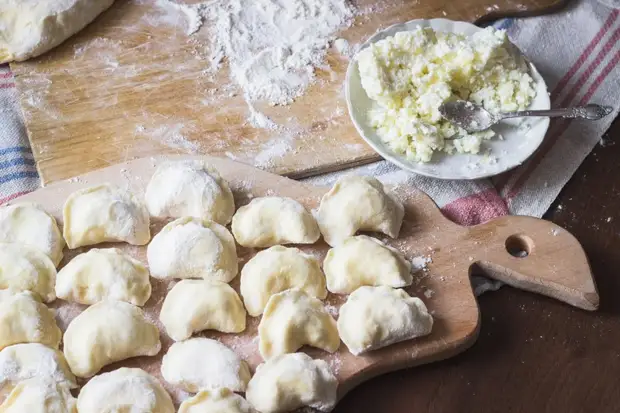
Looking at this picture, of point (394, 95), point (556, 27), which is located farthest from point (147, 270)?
point (556, 27)

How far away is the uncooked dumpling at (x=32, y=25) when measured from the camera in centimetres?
141

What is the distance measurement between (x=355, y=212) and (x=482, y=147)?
0.35 meters

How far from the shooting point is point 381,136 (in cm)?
133

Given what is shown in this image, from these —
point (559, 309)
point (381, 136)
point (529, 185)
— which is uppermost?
point (381, 136)

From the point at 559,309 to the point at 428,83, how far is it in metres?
0.50

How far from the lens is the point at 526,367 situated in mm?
1167

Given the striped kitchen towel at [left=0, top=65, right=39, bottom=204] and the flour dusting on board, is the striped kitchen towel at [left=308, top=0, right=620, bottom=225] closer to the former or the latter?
the flour dusting on board

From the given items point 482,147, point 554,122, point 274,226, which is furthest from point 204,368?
point 554,122

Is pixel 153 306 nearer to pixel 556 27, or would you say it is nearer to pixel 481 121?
pixel 481 121

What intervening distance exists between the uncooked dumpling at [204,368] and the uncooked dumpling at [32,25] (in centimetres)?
77

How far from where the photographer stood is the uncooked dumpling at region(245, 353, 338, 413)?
3.27ft

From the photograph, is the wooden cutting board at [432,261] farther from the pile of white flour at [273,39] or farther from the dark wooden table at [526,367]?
the pile of white flour at [273,39]

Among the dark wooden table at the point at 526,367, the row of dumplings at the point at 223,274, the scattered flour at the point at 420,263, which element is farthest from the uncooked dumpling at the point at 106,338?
the scattered flour at the point at 420,263

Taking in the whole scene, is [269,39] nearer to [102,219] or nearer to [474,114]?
[474,114]
